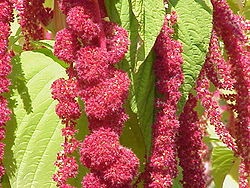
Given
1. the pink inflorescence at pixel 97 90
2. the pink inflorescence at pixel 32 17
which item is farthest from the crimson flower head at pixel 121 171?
the pink inflorescence at pixel 32 17

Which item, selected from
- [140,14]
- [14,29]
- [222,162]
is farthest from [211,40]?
[222,162]

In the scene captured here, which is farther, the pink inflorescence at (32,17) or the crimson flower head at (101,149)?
the pink inflorescence at (32,17)

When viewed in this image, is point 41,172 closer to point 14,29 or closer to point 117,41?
point 117,41

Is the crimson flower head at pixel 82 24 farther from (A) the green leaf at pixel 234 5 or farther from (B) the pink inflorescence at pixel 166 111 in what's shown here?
(A) the green leaf at pixel 234 5

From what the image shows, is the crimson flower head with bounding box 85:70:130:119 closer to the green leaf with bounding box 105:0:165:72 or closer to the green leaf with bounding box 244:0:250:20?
the green leaf with bounding box 105:0:165:72

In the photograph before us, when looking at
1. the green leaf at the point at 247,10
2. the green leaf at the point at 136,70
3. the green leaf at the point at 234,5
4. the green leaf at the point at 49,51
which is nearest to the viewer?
the green leaf at the point at 136,70

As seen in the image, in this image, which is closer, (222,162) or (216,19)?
(216,19)
